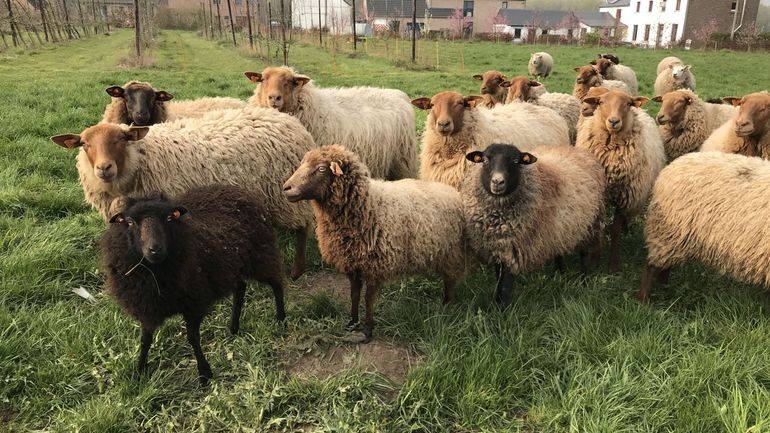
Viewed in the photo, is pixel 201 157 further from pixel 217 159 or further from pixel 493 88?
pixel 493 88

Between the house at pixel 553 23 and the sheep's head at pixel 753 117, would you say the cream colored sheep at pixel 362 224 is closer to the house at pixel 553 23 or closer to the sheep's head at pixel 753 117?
the sheep's head at pixel 753 117

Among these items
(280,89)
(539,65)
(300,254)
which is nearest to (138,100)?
(280,89)

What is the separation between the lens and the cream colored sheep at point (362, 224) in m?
3.43

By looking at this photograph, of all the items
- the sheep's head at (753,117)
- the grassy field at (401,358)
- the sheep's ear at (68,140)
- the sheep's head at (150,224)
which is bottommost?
the grassy field at (401,358)

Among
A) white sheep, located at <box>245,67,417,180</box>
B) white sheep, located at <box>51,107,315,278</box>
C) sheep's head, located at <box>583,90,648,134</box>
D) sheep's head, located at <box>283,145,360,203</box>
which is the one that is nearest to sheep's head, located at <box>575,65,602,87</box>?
white sheep, located at <box>245,67,417,180</box>

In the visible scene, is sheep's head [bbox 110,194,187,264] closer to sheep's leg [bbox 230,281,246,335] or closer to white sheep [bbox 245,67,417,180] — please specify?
sheep's leg [bbox 230,281,246,335]

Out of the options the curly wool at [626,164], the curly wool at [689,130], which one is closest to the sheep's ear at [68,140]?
the curly wool at [626,164]

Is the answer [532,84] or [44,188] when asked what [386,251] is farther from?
[532,84]

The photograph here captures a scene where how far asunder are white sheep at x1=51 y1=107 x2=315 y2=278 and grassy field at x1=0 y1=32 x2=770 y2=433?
0.64 m

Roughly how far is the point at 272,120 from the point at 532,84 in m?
4.34

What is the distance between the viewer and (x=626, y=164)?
4.75 meters

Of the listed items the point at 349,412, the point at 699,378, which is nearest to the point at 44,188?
the point at 349,412

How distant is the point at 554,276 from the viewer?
4.40m

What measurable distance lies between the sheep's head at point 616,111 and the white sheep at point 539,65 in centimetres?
1331
